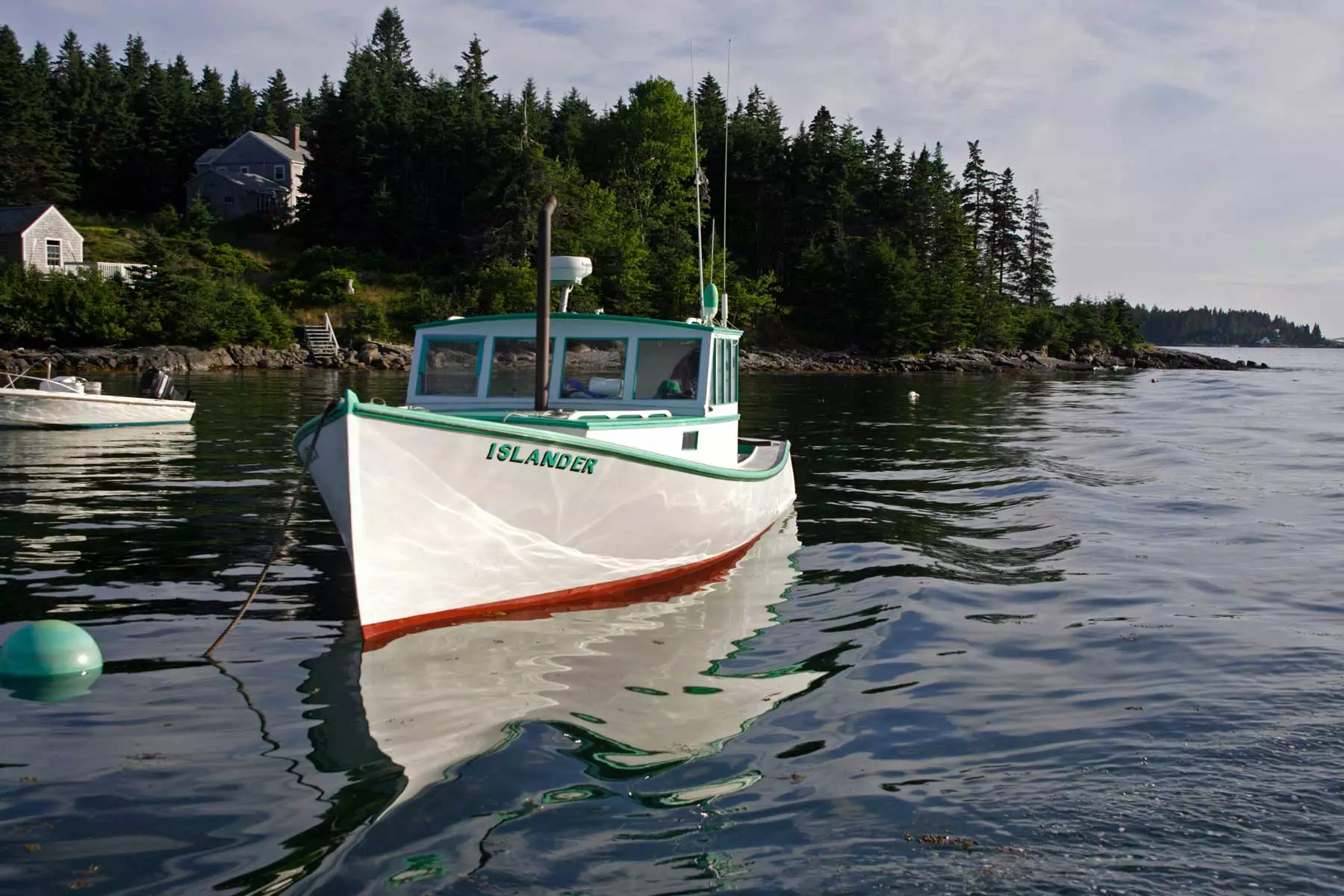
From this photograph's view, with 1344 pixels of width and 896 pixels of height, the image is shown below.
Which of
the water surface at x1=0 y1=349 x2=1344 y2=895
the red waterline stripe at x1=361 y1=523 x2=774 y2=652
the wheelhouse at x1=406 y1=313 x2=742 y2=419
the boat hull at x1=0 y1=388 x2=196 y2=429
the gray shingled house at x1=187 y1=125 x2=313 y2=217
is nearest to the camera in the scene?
the water surface at x1=0 y1=349 x2=1344 y2=895

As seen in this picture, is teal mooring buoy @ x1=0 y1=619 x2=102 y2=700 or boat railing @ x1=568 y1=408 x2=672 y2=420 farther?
boat railing @ x1=568 y1=408 x2=672 y2=420

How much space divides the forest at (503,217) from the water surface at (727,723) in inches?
2114

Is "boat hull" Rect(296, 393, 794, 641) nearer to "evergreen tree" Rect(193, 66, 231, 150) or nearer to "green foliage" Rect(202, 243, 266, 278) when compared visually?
"green foliage" Rect(202, 243, 266, 278)

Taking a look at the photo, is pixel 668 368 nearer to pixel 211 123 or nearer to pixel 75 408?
pixel 75 408

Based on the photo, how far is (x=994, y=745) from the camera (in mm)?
6695

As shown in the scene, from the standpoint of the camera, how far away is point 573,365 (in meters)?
11.9

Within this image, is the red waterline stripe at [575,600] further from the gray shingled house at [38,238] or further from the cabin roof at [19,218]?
the cabin roof at [19,218]

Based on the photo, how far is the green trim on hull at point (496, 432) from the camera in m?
8.12

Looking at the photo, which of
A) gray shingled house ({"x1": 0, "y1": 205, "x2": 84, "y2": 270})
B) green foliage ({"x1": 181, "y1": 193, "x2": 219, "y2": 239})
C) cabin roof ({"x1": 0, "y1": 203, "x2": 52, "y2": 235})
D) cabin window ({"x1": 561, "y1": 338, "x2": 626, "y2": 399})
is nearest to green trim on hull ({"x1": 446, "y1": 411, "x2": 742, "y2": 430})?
cabin window ({"x1": 561, "y1": 338, "x2": 626, "y2": 399})

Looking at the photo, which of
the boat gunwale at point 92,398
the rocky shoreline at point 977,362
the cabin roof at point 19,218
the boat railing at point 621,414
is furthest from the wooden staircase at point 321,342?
the boat railing at point 621,414

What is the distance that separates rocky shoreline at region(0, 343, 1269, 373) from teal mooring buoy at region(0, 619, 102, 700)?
3249 centimetres

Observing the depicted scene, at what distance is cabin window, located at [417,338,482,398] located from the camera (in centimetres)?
1213

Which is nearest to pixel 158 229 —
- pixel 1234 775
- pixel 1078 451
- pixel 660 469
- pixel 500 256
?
pixel 500 256

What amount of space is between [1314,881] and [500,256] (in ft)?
235
